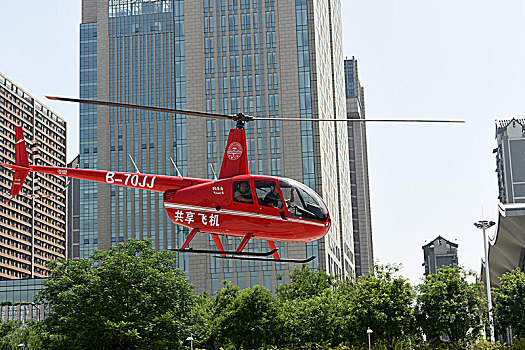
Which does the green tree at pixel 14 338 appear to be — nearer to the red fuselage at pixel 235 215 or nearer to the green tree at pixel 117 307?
the green tree at pixel 117 307

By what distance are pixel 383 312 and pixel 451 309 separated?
16.2 feet

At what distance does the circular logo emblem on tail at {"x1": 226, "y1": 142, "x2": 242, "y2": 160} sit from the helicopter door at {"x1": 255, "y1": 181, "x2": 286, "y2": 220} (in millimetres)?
1526

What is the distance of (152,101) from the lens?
13075 centimetres

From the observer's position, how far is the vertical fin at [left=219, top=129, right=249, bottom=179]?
26.4 metres

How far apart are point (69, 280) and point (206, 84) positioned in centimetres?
5171

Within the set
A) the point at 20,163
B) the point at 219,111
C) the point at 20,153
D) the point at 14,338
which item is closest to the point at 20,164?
the point at 20,163

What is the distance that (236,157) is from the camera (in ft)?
86.7

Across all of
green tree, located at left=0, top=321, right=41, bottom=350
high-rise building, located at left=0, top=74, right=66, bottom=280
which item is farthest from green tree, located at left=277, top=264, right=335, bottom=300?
high-rise building, located at left=0, top=74, right=66, bottom=280

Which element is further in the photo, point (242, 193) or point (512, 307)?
point (512, 307)

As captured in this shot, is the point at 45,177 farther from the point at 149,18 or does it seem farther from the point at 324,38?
the point at 324,38

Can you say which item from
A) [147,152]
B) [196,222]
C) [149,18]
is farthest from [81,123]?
[196,222]

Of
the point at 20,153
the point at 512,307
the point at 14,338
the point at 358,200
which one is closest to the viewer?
the point at 20,153

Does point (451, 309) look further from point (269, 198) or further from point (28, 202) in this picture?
point (28, 202)

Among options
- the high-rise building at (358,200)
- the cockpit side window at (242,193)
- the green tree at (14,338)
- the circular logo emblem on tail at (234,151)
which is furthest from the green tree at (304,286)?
the high-rise building at (358,200)
